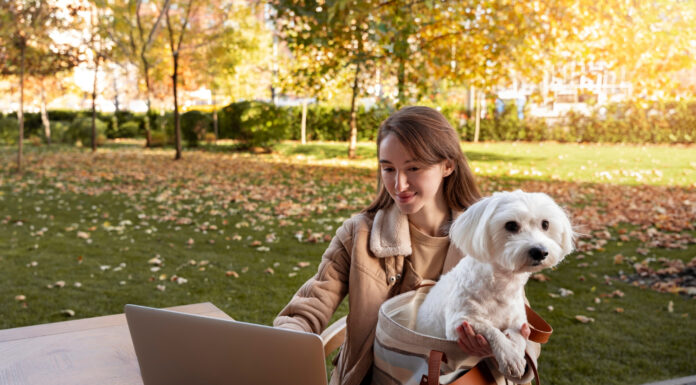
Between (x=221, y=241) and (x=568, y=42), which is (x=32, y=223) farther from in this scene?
(x=568, y=42)

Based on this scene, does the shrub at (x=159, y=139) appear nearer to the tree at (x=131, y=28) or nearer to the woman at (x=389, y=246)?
the tree at (x=131, y=28)

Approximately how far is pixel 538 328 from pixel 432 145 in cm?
74

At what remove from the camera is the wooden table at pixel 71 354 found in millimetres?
1726

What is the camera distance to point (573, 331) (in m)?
4.71

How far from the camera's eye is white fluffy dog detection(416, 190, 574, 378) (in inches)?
63.0

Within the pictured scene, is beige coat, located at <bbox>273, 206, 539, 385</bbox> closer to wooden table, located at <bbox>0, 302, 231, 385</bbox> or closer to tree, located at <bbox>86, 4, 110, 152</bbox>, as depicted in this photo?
wooden table, located at <bbox>0, 302, 231, 385</bbox>

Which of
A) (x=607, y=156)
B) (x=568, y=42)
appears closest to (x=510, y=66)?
(x=568, y=42)

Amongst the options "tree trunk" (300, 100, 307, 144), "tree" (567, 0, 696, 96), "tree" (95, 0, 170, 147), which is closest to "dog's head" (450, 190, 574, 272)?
"tree" (567, 0, 696, 96)

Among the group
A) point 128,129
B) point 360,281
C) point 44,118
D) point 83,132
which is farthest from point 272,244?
point 128,129

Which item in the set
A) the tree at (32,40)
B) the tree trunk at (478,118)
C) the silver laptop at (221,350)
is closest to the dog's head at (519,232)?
the silver laptop at (221,350)

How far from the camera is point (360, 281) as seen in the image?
216 centimetres

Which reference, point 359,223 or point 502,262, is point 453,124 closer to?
point 359,223

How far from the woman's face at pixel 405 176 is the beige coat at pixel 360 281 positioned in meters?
0.10

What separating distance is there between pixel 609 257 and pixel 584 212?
8.44 ft
